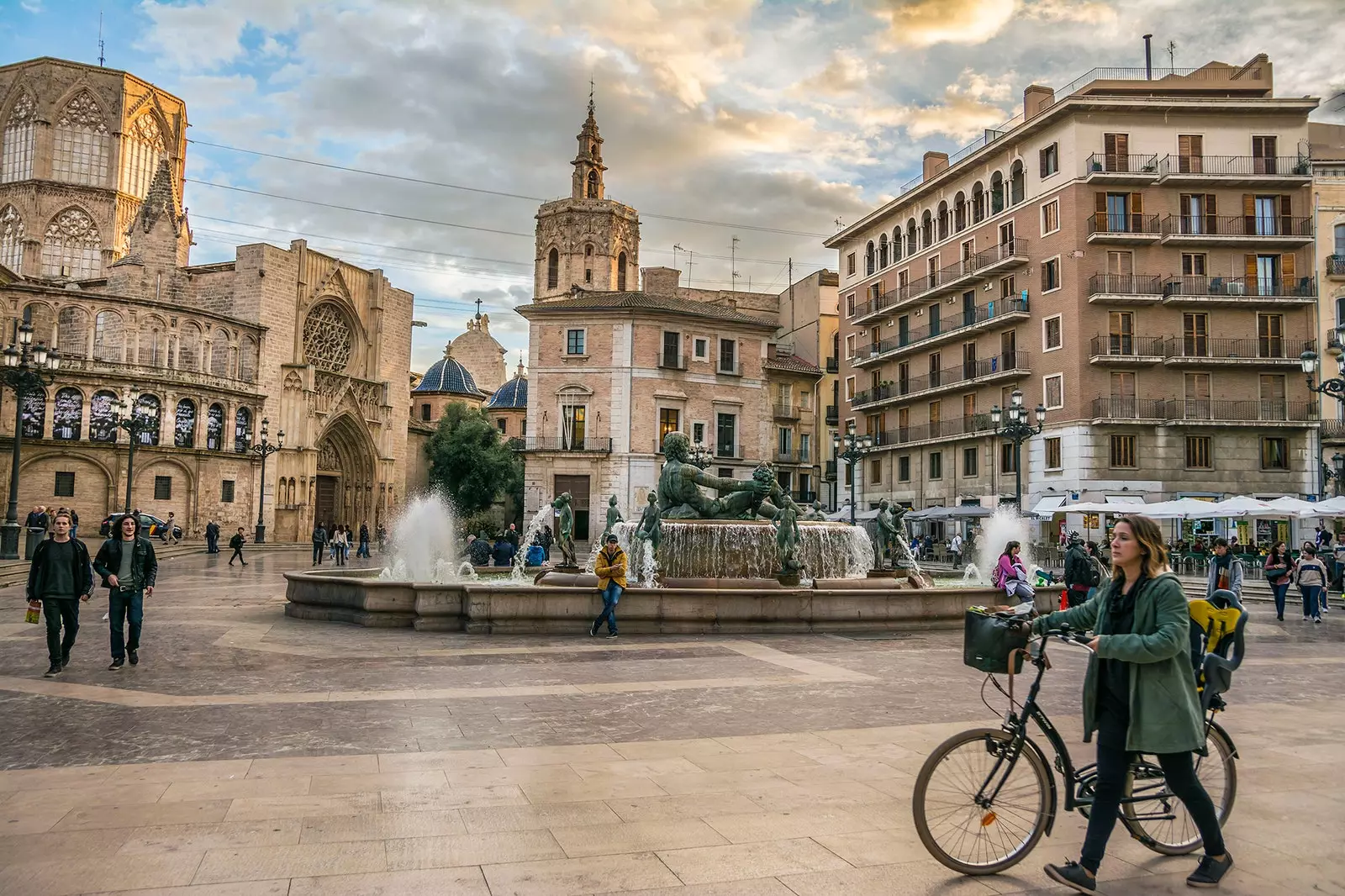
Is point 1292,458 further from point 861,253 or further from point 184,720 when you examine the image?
point 184,720

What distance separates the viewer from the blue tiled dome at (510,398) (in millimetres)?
75875

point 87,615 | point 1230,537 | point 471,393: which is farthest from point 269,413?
point 1230,537

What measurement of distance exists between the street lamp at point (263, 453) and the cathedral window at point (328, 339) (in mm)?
5460

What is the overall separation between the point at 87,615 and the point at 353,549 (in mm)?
33442

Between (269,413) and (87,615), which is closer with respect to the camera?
(87,615)

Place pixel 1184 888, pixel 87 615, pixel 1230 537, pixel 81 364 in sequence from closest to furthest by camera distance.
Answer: pixel 1184 888 → pixel 87 615 → pixel 1230 537 → pixel 81 364

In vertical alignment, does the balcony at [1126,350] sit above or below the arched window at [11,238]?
below

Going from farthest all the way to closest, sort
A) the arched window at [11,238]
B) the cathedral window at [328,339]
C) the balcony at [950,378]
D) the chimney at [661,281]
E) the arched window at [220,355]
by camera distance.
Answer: the chimney at [661,281], the arched window at [11,238], the cathedral window at [328,339], the arched window at [220,355], the balcony at [950,378]

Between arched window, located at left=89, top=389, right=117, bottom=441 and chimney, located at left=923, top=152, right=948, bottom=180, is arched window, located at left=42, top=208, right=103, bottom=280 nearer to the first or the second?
arched window, located at left=89, top=389, right=117, bottom=441

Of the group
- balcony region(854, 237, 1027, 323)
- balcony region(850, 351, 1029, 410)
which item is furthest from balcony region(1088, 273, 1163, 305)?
balcony region(850, 351, 1029, 410)

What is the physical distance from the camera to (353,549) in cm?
4722

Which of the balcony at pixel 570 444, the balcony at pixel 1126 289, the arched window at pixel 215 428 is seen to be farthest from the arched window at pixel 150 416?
the balcony at pixel 1126 289

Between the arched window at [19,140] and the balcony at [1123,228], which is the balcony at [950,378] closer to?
the balcony at [1123,228]

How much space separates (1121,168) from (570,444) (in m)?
26.5
